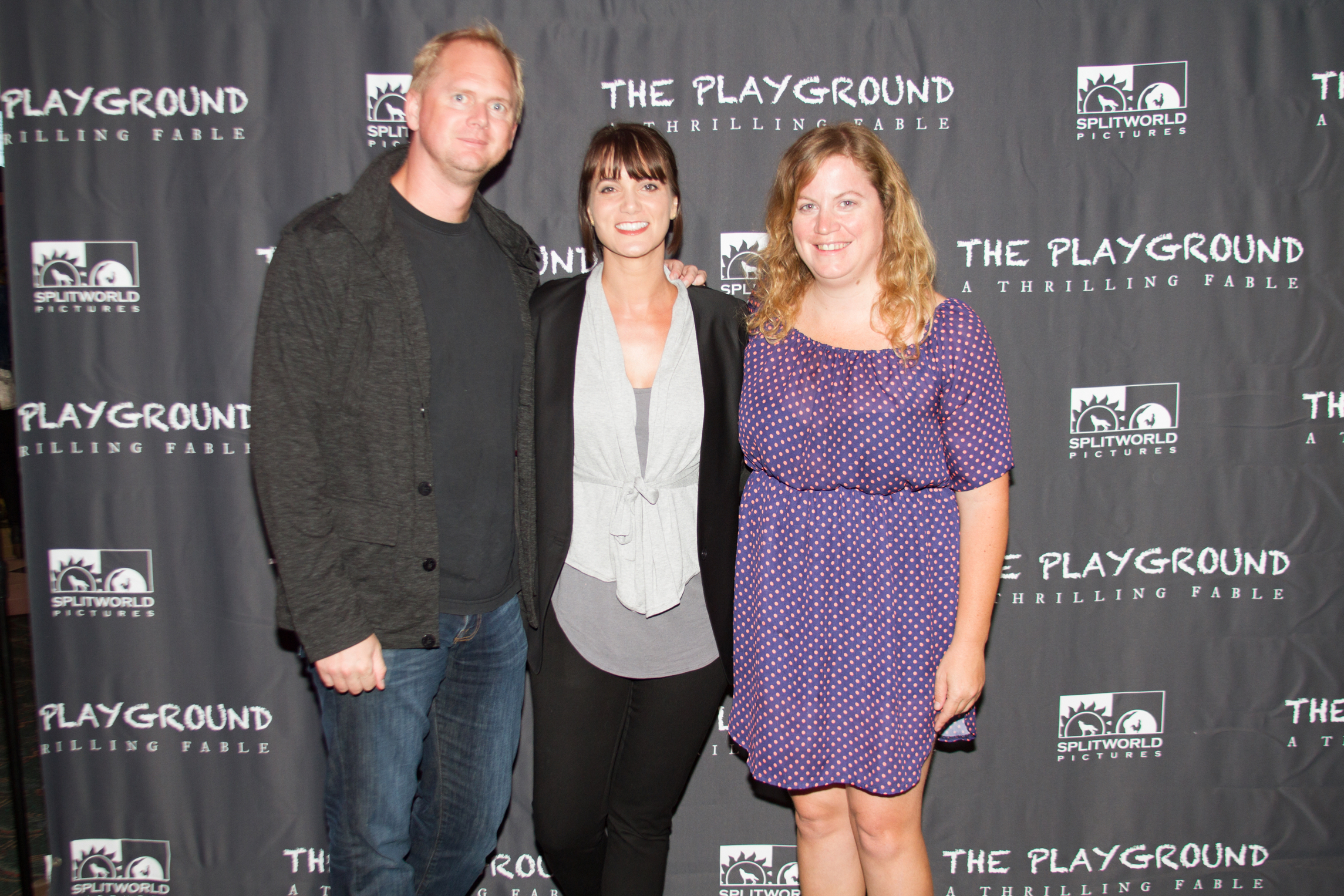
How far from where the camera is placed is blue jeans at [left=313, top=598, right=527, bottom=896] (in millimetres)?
1602

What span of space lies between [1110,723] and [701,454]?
5.31ft

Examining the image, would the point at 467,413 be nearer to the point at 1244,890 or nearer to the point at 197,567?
the point at 197,567

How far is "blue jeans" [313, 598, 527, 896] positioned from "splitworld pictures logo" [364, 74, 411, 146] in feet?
4.39

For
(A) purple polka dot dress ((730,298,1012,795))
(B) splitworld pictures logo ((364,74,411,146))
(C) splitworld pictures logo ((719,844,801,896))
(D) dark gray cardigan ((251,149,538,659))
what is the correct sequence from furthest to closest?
(C) splitworld pictures logo ((719,844,801,896)) < (B) splitworld pictures logo ((364,74,411,146)) < (A) purple polka dot dress ((730,298,1012,795)) < (D) dark gray cardigan ((251,149,538,659))

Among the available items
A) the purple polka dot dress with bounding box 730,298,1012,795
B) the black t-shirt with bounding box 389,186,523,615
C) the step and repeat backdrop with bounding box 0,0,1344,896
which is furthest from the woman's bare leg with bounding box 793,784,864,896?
the black t-shirt with bounding box 389,186,523,615

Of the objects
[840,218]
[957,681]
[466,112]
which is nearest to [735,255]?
[840,218]

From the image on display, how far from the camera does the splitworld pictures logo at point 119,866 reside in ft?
7.91

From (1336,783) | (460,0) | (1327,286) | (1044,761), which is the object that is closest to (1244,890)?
(1336,783)

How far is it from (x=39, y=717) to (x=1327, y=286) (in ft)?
12.7

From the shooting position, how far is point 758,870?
2.46 meters

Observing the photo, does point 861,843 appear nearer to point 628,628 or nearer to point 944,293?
point 628,628

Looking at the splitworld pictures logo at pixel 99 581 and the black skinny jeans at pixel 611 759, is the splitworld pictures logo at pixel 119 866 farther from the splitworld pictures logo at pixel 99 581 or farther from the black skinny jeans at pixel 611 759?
the black skinny jeans at pixel 611 759

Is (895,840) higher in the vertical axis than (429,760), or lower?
lower

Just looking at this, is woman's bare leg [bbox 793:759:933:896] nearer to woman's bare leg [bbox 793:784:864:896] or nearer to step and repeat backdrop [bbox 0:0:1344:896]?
woman's bare leg [bbox 793:784:864:896]
